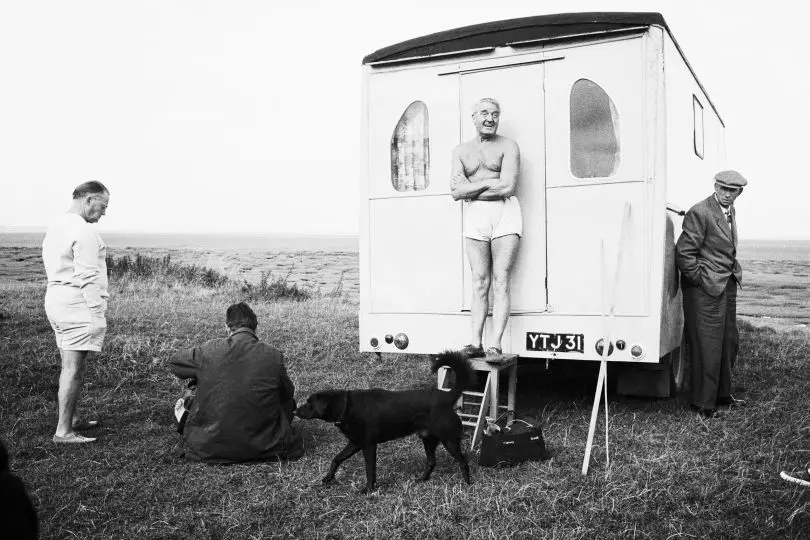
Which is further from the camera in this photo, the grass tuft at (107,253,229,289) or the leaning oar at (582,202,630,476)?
the grass tuft at (107,253,229,289)

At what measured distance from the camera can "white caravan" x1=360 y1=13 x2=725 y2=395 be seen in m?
5.59

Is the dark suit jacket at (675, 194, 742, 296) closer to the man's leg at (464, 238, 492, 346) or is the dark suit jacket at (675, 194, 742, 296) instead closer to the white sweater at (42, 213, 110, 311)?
the man's leg at (464, 238, 492, 346)

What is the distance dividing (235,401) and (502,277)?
87.4 inches

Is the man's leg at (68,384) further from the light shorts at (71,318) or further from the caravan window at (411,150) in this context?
the caravan window at (411,150)

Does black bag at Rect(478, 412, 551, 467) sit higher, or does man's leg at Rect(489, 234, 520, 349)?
man's leg at Rect(489, 234, 520, 349)

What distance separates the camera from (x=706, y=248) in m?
6.42

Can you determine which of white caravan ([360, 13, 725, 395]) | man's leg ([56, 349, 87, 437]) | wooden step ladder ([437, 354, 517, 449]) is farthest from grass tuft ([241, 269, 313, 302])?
wooden step ladder ([437, 354, 517, 449])

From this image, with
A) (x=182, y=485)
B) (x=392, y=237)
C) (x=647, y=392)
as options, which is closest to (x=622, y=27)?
(x=392, y=237)

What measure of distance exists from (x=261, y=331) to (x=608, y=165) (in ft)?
20.0

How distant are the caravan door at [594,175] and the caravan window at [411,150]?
1072mm

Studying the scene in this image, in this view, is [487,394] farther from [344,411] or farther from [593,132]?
[593,132]

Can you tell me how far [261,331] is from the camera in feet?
33.9

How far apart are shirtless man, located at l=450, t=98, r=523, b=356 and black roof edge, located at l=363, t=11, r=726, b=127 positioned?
0.64 m

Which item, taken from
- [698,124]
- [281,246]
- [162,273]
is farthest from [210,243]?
[698,124]
